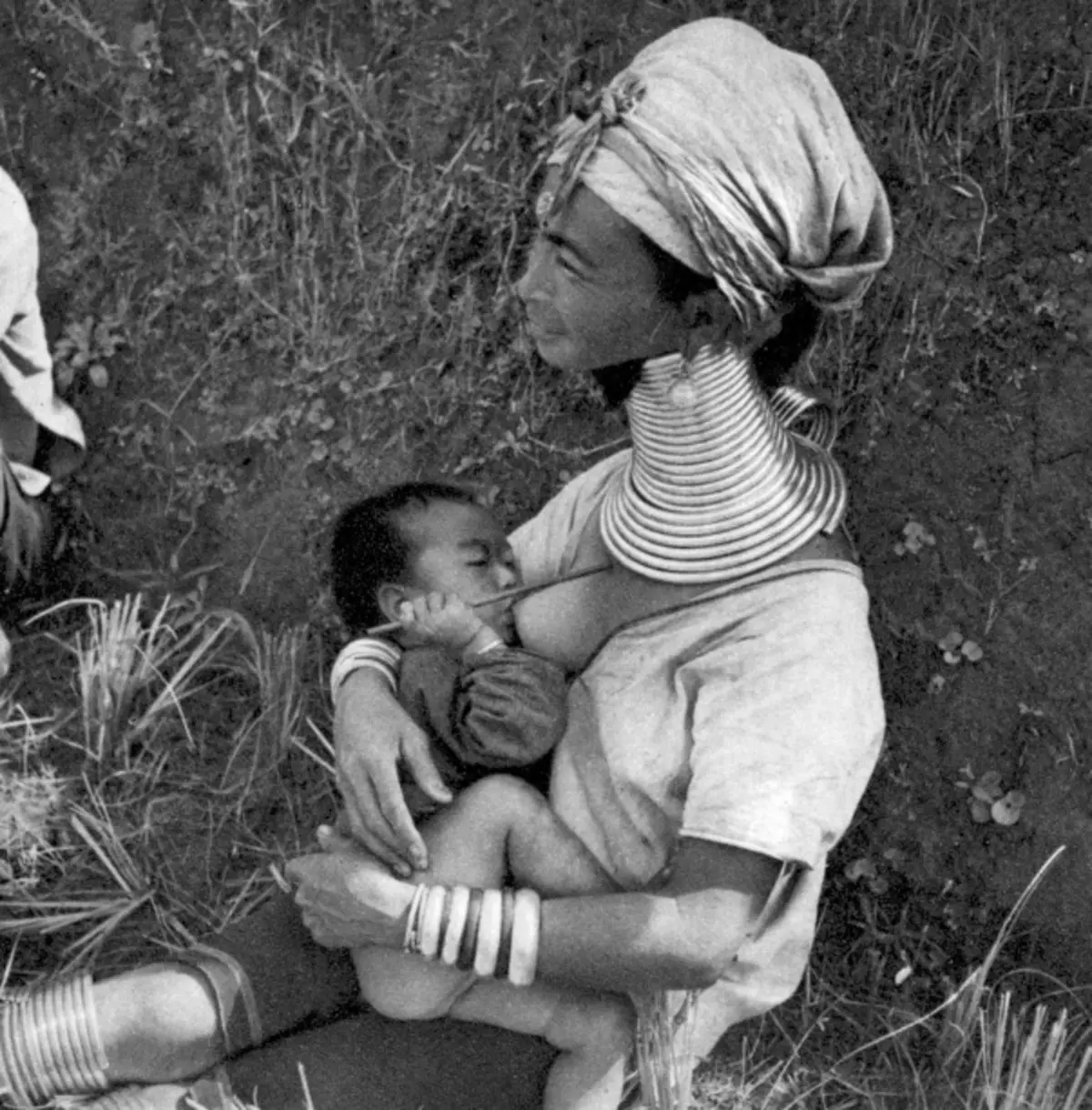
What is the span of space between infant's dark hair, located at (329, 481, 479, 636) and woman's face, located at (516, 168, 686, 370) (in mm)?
451

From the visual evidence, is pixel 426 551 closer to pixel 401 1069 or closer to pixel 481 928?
pixel 481 928

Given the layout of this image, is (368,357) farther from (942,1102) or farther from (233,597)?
(942,1102)

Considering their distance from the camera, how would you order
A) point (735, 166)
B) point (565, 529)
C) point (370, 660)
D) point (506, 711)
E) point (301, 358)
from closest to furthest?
point (735, 166) → point (506, 711) → point (370, 660) → point (565, 529) → point (301, 358)

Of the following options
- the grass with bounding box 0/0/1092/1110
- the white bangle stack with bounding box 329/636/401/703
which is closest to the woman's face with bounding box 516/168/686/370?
the white bangle stack with bounding box 329/636/401/703

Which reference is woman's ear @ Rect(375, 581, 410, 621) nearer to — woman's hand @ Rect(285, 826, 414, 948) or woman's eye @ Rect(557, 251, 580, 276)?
woman's hand @ Rect(285, 826, 414, 948)

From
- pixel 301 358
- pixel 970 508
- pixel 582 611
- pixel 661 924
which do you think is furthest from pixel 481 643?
pixel 301 358

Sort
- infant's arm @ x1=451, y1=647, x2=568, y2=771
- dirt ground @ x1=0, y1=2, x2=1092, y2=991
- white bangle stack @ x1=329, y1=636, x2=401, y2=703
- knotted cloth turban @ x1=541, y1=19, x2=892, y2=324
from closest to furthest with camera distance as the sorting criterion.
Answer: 1. knotted cloth turban @ x1=541, y1=19, x2=892, y2=324
2. infant's arm @ x1=451, y1=647, x2=568, y2=771
3. white bangle stack @ x1=329, y1=636, x2=401, y2=703
4. dirt ground @ x1=0, y1=2, x2=1092, y2=991

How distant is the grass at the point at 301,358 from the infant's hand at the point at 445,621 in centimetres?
86

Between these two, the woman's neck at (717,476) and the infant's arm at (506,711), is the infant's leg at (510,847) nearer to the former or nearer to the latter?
the infant's arm at (506,711)

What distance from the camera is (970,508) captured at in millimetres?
3361

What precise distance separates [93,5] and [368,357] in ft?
3.93

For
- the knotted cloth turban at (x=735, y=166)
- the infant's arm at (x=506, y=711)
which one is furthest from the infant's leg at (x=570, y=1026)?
the knotted cloth turban at (x=735, y=166)

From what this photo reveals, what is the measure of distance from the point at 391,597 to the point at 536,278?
612 millimetres

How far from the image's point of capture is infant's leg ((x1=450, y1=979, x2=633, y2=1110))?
8.21 feet
